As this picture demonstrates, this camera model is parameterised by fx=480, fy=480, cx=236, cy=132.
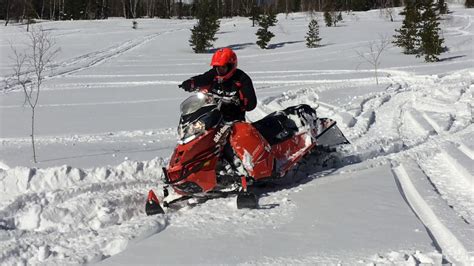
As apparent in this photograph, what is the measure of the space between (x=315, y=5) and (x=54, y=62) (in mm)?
52003

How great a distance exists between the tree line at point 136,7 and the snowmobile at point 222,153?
43.2 meters

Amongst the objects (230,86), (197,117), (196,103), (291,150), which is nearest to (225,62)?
(230,86)

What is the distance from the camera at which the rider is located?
4836 millimetres

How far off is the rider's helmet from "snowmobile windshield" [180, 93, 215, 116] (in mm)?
401

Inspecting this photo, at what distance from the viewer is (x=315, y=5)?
67.6 m

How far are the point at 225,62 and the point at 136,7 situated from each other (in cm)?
5973

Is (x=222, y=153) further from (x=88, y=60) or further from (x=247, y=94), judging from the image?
(x=88, y=60)

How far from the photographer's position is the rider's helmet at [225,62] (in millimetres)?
4824

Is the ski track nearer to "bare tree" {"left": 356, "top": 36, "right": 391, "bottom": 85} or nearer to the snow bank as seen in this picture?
the snow bank

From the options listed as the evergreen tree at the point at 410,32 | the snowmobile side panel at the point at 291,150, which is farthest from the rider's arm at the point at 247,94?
the evergreen tree at the point at 410,32

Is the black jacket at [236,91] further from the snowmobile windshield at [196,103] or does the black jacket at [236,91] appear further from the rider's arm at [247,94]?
the snowmobile windshield at [196,103]

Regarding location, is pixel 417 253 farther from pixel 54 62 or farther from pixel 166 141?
pixel 54 62

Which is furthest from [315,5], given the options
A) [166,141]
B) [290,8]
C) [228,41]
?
[166,141]

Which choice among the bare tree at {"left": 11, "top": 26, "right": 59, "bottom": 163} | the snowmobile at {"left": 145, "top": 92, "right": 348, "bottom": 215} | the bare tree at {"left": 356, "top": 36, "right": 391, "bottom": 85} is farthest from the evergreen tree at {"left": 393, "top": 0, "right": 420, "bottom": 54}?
the snowmobile at {"left": 145, "top": 92, "right": 348, "bottom": 215}
